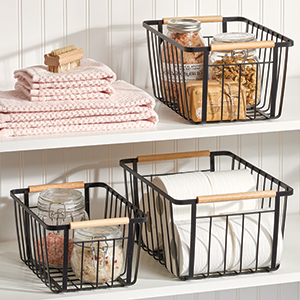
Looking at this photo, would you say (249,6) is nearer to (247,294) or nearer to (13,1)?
(13,1)

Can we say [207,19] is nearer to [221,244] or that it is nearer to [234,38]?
[234,38]

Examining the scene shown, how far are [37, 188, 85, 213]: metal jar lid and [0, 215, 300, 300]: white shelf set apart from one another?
139 millimetres

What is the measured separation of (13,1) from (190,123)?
45cm

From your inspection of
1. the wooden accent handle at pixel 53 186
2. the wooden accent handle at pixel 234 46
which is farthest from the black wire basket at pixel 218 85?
the wooden accent handle at pixel 53 186

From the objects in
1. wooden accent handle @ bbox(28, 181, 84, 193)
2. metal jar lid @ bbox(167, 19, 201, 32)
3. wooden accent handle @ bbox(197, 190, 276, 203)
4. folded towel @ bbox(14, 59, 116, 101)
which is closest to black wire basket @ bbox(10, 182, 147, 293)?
wooden accent handle @ bbox(28, 181, 84, 193)

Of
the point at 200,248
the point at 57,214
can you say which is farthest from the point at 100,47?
the point at 200,248

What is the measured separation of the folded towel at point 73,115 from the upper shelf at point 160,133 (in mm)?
16

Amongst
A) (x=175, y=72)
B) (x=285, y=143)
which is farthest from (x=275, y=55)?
(x=285, y=143)

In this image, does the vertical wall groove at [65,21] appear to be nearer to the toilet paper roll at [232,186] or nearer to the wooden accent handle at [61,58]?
the wooden accent handle at [61,58]

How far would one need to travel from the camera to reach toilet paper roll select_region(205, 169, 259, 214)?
46.6 inches

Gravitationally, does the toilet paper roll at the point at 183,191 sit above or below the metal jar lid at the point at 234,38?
below

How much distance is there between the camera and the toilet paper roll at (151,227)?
1188mm

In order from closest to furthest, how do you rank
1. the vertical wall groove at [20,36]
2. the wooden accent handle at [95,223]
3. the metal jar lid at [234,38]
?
1. the wooden accent handle at [95,223]
2. the metal jar lid at [234,38]
3. the vertical wall groove at [20,36]

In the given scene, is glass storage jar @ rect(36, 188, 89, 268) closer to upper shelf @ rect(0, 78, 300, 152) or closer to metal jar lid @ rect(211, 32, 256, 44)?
upper shelf @ rect(0, 78, 300, 152)
